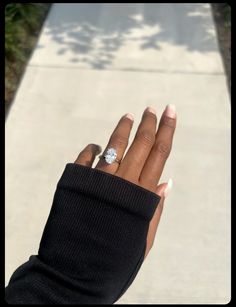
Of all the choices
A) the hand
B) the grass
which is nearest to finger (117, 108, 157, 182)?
Result: the hand

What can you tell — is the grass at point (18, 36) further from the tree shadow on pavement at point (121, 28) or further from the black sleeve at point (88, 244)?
the black sleeve at point (88, 244)

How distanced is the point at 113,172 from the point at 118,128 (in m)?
0.25

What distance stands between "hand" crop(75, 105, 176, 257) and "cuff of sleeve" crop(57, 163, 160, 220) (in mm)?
100

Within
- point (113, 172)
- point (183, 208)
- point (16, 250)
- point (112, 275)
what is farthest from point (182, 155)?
point (112, 275)

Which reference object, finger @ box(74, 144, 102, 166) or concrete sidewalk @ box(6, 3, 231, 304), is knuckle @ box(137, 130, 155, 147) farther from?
concrete sidewalk @ box(6, 3, 231, 304)

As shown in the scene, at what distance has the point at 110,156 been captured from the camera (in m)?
1.96

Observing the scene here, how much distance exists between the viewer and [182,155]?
12.0 feet

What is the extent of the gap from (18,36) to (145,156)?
3.48 meters

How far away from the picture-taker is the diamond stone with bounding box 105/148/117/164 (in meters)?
1.95

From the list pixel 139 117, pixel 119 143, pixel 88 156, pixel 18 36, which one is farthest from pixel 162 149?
pixel 18 36

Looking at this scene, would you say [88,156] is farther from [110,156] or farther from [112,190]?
[112,190]

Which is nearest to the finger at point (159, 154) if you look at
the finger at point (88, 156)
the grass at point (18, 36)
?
the finger at point (88, 156)

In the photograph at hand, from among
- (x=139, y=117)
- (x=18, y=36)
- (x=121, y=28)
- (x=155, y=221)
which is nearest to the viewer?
(x=155, y=221)

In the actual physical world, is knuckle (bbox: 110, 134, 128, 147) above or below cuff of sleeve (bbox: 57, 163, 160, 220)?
above
